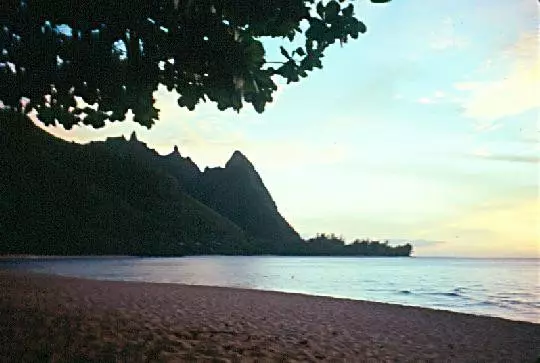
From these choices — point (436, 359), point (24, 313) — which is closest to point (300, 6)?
point (436, 359)

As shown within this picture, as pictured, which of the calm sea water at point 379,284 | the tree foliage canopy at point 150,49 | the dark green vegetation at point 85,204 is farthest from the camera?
the dark green vegetation at point 85,204

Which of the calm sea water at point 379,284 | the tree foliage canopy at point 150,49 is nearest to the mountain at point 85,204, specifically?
the calm sea water at point 379,284

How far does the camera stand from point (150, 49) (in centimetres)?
557

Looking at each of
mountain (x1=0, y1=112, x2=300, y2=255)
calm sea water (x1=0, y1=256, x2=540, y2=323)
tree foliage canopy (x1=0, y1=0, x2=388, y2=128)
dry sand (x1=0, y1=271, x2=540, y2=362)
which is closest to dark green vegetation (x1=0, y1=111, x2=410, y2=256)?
mountain (x1=0, y1=112, x2=300, y2=255)

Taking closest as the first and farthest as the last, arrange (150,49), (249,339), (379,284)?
(150,49) → (249,339) → (379,284)

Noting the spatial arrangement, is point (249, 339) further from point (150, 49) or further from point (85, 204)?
point (85, 204)

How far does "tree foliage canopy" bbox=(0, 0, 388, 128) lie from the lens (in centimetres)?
495

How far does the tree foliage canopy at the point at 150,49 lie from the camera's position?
4.95 m

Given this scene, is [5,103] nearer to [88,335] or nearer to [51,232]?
[88,335]

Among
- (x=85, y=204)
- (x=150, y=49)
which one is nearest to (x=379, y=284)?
(x=150, y=49)

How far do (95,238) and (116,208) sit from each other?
17.5 meters

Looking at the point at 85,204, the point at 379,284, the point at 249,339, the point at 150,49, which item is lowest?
the point at 379,284

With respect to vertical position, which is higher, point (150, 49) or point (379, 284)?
point (150, 49)

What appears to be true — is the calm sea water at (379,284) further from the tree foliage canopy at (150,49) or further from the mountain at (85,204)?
the mountain at (85,204)
